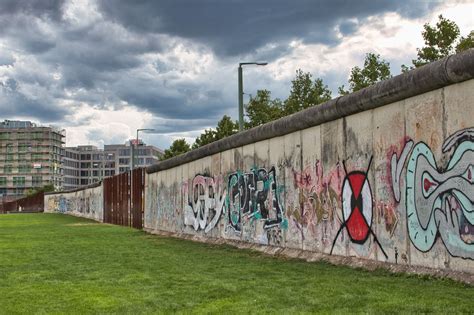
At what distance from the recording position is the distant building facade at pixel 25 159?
648 feet

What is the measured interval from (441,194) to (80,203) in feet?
170

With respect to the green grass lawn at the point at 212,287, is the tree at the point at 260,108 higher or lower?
higher

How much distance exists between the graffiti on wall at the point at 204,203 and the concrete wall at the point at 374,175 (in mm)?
1329

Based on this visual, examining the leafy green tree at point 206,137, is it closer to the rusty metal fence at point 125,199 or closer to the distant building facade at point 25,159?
the rusty metal fence at point 125,199

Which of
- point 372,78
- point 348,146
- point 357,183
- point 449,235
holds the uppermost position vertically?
point 372,78

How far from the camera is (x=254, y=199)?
631 inches

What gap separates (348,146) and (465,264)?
12.4ft

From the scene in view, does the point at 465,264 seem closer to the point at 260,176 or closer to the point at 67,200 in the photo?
the point at 260,176

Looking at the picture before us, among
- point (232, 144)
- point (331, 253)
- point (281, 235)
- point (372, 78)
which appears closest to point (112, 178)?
point (372, 78)

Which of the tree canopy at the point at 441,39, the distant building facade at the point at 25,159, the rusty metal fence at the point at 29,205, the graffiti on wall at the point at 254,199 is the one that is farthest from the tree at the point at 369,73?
the distant building facade at the point at 25,159

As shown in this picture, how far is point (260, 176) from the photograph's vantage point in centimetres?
1564

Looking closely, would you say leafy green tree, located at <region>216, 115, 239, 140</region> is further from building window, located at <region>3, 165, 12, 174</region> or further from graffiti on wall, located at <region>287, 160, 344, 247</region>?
building window, located at <region>3, 165, 12, 174</region>

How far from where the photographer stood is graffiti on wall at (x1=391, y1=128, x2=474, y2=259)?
842 cm

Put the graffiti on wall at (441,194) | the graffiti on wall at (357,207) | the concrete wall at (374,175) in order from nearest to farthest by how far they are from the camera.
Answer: the graffiti on wall at (441,194)
the concrete wall at (374,175)
the graffiti on wall at (357,207)
